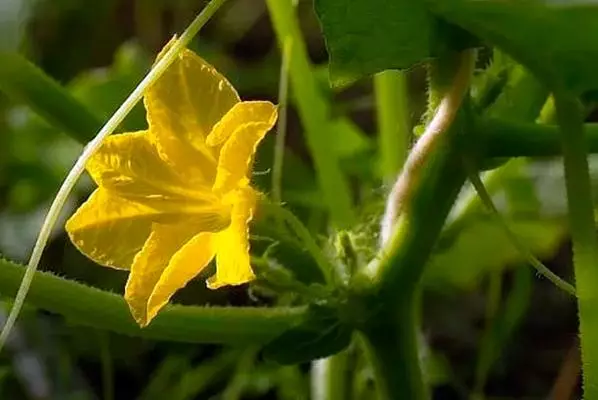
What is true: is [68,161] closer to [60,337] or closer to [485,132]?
[60,337]

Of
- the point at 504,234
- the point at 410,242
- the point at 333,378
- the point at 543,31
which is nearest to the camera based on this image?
the point at 543,31

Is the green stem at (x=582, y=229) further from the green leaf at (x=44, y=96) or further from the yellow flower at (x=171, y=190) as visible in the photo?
the green leaf at (x=44, y=96)

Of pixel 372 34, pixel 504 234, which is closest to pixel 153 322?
pixel 372 34

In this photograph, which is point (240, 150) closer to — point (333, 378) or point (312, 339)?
point (312, 339)

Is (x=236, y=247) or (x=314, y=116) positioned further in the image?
(x=314, y=116)

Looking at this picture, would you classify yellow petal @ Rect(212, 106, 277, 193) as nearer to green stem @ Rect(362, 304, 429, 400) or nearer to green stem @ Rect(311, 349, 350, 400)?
green stem @ Rect(362, 304, 429, 400)

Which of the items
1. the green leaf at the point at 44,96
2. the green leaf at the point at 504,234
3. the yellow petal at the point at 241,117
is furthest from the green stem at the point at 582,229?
the green leaf at the point at 504,234
